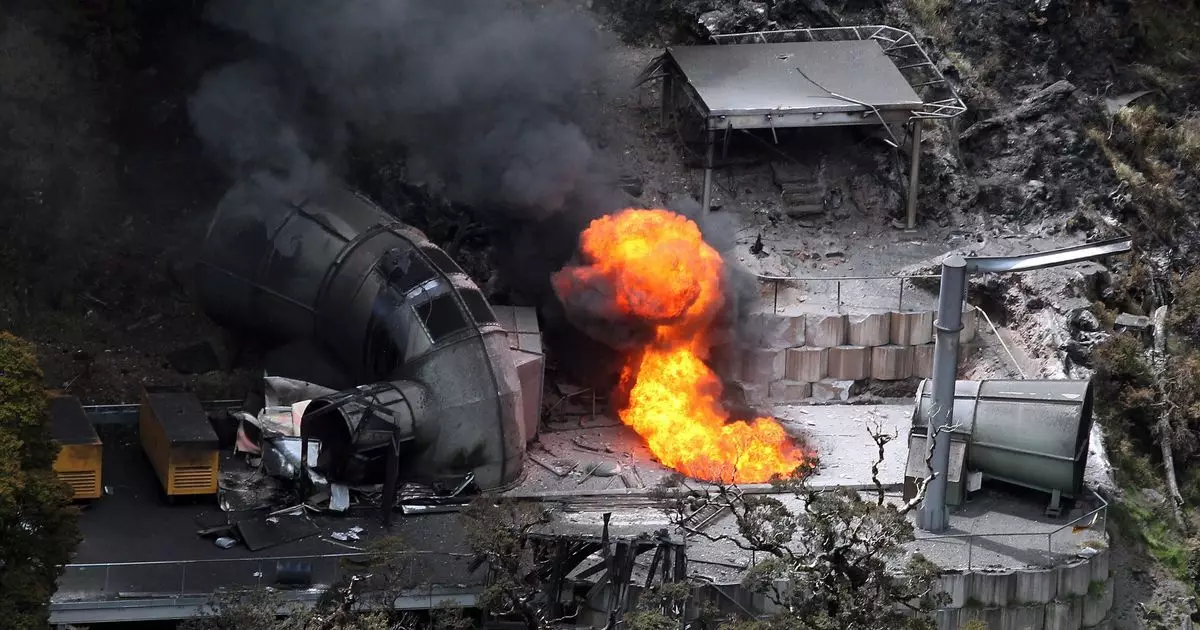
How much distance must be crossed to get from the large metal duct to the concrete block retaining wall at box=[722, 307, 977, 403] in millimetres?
7145

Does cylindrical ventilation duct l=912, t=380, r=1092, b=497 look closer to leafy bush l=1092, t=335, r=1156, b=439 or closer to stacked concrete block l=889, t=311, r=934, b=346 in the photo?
leafy bush l=1092, t=335, r=1156, b=439

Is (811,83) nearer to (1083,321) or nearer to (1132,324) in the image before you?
(1083,321)

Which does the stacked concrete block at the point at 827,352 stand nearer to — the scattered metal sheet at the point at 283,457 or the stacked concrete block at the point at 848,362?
the stacked concrete block at the point at 848,362

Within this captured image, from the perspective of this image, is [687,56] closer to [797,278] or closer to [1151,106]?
[797,278]

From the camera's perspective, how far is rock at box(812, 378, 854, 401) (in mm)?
46594

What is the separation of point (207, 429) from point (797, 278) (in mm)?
15225

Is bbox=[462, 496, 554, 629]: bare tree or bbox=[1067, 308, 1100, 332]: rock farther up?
bbox=[1067, 308, 1100, 332]: rock

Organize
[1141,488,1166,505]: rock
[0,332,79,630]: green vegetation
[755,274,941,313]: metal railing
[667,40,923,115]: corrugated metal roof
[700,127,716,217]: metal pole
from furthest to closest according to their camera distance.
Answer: [700,127,716,217]: metal pole, [667,40,923,115]: corrugated metal roof, [755,274,941,313]: metal railing, [1141,488,1166,505]: rock, [0,332,79,630]: green vegetation

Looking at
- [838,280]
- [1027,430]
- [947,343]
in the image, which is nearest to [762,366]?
[838,280]

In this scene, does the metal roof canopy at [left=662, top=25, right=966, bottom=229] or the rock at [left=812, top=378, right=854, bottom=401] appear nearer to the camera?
the rock at [left=812, top=378, right=854, bottom=401]

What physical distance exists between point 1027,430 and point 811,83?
12.8 m

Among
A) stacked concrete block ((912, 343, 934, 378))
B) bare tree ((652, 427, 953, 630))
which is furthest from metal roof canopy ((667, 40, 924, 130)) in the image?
bare tree ((652, 427, 953, 630))

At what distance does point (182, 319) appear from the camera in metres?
45.6

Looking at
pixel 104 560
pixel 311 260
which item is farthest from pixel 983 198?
pixel 104 560
